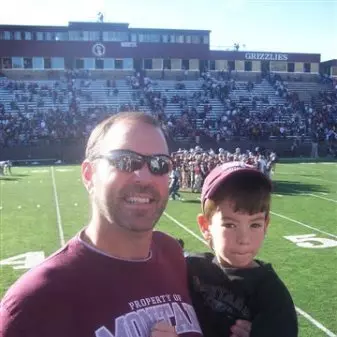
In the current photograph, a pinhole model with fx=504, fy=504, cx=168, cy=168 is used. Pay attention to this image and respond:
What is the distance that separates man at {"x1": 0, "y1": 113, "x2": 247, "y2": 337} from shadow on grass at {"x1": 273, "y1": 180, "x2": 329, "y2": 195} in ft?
62.1

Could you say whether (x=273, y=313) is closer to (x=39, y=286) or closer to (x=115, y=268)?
(x=115, y=268)

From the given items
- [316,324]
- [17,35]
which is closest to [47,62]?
[17,35]

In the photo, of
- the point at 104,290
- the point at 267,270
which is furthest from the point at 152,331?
the point at 267,270

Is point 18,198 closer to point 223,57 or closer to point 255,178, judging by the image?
point 255,178

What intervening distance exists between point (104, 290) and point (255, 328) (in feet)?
2.32

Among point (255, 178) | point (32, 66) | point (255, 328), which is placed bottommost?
point (255, 328)

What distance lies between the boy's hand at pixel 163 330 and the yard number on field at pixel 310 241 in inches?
387

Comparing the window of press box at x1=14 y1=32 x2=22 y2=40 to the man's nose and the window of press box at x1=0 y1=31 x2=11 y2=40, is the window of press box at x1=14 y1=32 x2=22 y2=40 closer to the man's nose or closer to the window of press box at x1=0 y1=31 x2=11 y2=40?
the window of press box at x1=0 y1=31 x2=11 y2=40

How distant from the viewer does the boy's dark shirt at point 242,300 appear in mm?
2295

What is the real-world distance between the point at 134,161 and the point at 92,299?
631mm

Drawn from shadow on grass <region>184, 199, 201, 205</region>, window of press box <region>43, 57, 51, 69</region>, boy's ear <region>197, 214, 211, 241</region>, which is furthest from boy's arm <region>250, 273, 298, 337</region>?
window of press box <region>43, 57, 51, 69</region>

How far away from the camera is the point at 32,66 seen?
50875 millimetres

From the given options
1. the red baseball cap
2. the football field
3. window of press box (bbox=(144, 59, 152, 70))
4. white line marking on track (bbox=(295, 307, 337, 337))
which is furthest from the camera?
window of press box (bbox=(144, 59, 152, 70))

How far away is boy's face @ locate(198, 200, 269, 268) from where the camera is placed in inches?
100
